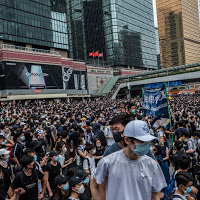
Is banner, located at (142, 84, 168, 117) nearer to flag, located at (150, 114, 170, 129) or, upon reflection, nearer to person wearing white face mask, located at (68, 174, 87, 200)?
flag, located at (150, 114, 170, 129)

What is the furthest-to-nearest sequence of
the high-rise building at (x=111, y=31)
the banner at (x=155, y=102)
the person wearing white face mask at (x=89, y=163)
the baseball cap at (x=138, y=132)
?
1. the high-rise building at (x=111, y=31)
2. the banner at (x=155, y=102)
3. the person wearing white face mask at (x=89, y=163)
4. the baseball cap at (x=138, y=132)

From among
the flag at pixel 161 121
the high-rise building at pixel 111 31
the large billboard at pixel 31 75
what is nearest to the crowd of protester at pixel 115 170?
the flag at pixel 161 121

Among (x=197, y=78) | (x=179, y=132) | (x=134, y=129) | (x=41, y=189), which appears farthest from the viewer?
(x=197, y=78)

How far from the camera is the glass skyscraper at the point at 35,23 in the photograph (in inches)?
1748

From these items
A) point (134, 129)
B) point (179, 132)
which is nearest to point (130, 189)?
point (134, 129)

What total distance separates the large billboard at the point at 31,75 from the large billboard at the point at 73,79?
1.74m

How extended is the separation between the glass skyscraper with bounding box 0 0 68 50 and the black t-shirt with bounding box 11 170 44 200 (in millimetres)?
44236

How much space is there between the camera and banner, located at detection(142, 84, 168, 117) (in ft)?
24.1

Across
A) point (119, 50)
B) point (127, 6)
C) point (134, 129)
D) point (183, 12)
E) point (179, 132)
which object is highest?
point (183, 12)

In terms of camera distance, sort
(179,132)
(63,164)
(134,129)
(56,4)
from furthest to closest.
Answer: (56,4), (179,132), (63,164), (134,129)

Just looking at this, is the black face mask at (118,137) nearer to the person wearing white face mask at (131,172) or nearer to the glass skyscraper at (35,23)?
the person wearing white face mask at (131,172)

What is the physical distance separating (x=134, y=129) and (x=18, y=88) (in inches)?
1583

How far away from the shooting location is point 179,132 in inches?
279

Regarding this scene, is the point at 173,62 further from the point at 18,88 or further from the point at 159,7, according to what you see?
the point at 18,88
